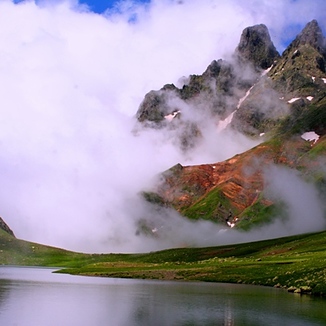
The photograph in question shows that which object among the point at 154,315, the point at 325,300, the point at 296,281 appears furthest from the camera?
the point at 296,281

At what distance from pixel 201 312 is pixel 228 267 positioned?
86.5 m

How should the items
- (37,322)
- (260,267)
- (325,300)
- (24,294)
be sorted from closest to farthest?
(37,322)
(325,300)
(24,294)
(260,267)

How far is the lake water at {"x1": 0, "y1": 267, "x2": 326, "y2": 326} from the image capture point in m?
→ 56.9

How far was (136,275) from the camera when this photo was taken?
153250mm

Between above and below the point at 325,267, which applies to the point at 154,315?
below

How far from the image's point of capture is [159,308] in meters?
68.5

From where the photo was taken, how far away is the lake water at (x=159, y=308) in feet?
187

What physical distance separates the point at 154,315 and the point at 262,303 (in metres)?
20.8

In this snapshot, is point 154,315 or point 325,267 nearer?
point 154,315

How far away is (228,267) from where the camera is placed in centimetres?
14938

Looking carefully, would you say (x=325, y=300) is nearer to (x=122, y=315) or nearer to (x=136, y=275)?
(x=122, y=315)

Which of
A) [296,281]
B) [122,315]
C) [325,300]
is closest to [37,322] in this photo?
[122,315]

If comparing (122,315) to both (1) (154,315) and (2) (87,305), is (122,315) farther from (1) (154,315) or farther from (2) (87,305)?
(2) (87,305)

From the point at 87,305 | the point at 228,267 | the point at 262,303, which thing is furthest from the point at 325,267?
the point at 87,305
